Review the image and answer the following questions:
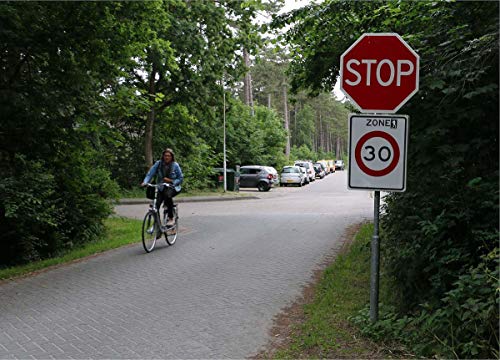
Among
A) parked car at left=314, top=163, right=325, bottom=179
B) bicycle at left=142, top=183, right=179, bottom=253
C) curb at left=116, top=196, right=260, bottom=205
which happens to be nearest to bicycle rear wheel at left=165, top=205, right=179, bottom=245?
bicycle at left=142, top=183, right=179, bottom=253

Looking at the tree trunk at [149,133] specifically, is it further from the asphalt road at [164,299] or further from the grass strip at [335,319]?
the grass strip at [335,319]

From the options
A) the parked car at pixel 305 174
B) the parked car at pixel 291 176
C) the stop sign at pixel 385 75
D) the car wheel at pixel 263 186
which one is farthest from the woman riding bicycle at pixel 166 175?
the parked car at pixel 305 174

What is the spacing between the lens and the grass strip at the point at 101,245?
27.3 ft

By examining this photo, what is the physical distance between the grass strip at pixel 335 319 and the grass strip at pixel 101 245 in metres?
5.06

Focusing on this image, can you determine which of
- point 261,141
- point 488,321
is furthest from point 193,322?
point 261,141

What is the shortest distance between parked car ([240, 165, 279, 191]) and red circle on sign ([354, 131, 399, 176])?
87.8 ft

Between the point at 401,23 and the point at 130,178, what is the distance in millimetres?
22539

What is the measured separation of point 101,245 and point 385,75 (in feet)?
26.3

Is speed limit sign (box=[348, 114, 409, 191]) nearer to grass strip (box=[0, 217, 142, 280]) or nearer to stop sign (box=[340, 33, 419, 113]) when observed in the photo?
stop sign (box=[340, 33, 419, 113])

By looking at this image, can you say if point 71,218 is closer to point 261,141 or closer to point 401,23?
point 401,23

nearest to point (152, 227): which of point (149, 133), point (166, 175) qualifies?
point (166, 175)

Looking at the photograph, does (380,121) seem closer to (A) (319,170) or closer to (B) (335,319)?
(B) (335,319)

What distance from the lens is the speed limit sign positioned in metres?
4.47

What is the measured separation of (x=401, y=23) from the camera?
608 centimetres
